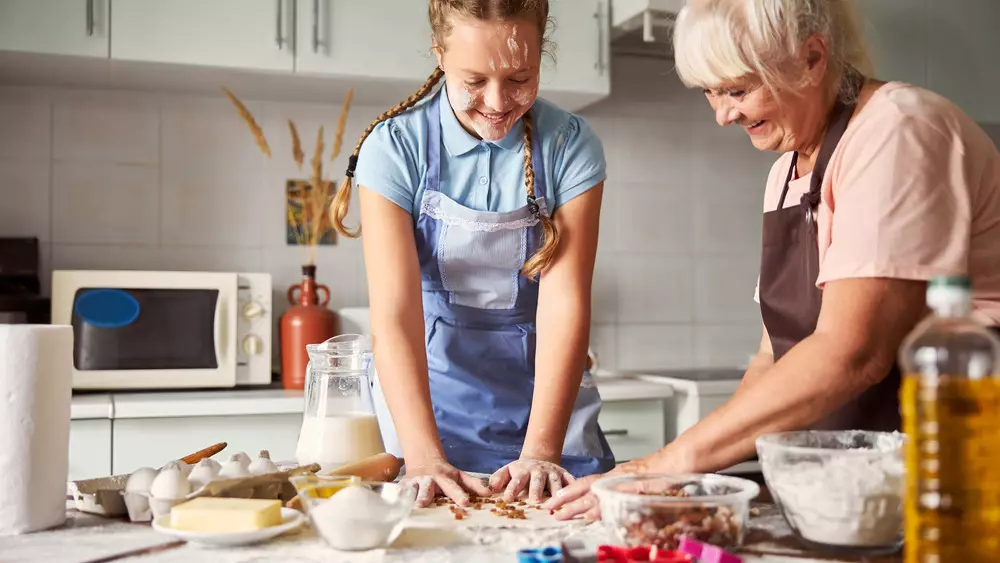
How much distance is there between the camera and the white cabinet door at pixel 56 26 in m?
2.41

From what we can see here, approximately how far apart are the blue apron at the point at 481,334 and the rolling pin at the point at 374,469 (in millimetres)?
291

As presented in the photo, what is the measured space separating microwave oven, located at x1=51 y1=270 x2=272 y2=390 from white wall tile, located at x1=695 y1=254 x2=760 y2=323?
4.93 ft

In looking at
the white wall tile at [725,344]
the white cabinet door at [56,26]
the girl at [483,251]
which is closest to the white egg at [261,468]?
the girl at [483,251]

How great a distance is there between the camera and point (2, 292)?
8.38 ft

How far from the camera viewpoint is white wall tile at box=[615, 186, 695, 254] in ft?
10.7

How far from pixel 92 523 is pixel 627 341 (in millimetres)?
2336

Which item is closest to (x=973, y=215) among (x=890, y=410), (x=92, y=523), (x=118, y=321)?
(x=890, y=410)

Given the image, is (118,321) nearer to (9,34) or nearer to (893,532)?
(9,34)

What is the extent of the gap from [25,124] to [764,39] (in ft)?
7.53

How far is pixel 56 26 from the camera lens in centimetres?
244

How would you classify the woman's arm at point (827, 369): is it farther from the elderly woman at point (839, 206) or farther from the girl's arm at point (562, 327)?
the girl's arm at point (562, 327)

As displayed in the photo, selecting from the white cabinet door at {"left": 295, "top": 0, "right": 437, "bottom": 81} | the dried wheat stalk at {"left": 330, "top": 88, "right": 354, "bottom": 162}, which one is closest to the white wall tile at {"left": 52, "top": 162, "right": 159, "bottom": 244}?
the dried wheat stalk at {"left": 330, "top": 88, "right": 354, "bottom": 162}

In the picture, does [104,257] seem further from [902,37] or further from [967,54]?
[967,54]

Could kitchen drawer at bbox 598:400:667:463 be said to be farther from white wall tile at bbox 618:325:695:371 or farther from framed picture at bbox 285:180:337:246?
framed picture at bbox 285:180:337:246
